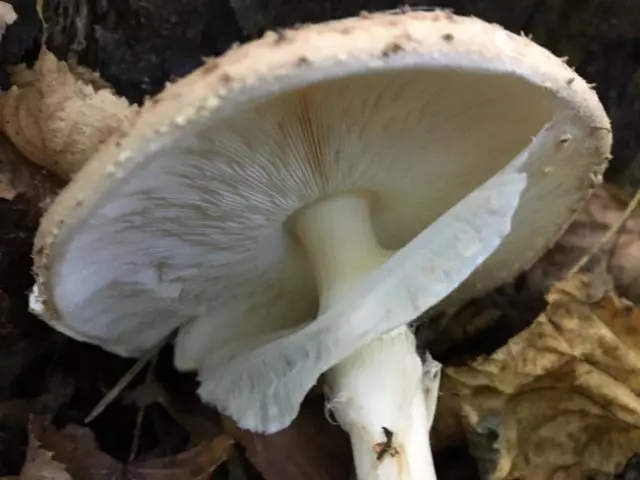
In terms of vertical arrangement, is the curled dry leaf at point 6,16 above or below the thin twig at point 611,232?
above

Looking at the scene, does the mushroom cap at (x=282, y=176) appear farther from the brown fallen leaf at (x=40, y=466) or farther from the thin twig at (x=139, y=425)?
the brown fallen leaf at (x=40, y=466)

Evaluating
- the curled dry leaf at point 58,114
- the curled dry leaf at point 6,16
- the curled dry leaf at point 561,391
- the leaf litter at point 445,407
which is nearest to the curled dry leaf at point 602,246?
the leaf litter at point 445,407

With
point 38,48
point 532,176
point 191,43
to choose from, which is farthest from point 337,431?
point 38,48

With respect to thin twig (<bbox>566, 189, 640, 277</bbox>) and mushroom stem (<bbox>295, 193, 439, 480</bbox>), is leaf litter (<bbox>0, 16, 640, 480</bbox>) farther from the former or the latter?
mushroom stem (<bbox>295, 193, 439, 480</bbox>)

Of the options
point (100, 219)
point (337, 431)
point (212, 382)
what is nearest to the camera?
point (100, 219)

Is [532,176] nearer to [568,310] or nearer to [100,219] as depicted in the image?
[568,310]

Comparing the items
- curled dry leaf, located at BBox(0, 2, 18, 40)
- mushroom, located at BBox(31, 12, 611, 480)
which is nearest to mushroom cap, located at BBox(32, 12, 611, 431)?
mushroom, located at BBox(31, 12, 611, 480)
